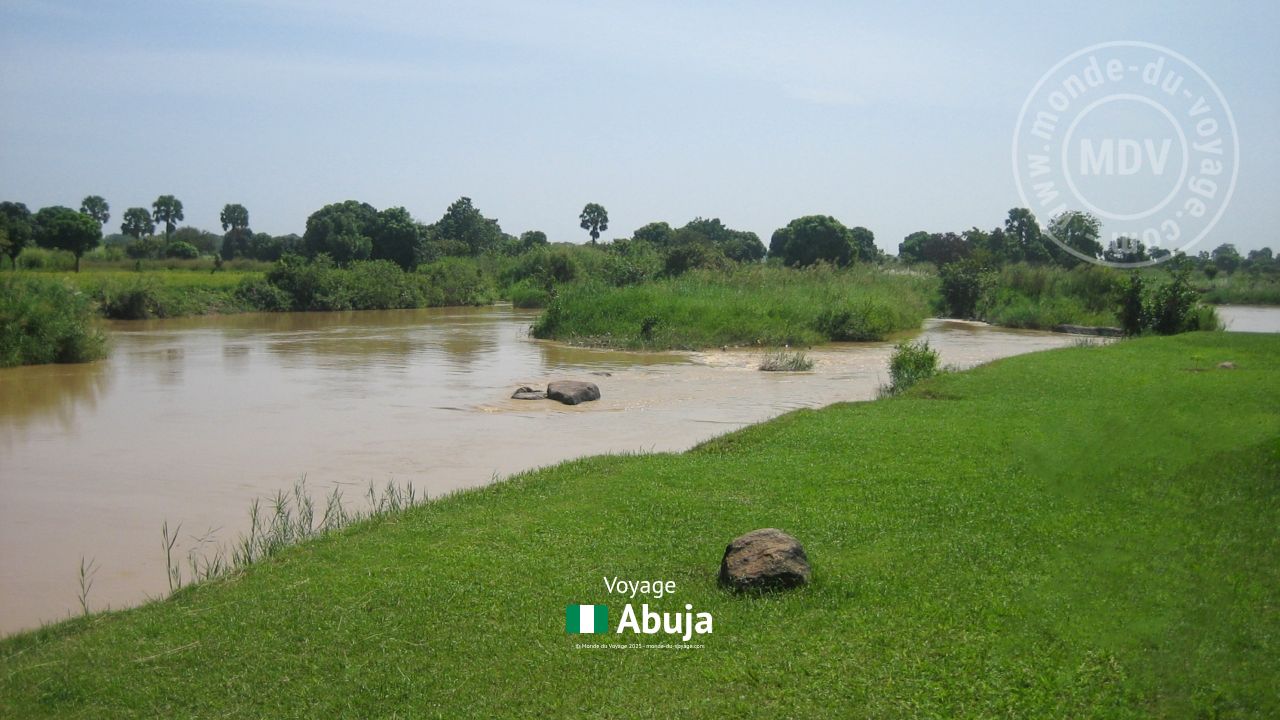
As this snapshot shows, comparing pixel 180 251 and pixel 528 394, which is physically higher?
pixel 180 251

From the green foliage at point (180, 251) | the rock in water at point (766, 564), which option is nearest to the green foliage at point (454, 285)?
the green foliage at point (180, 251)

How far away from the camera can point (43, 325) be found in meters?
25.5

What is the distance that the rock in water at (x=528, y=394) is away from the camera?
18.7 meters

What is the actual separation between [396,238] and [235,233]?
3590 cm

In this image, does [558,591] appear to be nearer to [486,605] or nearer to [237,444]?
[486,605]

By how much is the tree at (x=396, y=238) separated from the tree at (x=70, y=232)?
19327mm

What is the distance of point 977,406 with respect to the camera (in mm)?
12680

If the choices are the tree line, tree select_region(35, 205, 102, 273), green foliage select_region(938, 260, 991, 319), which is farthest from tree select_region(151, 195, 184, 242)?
green foliage select_region(938, 260, 991, 319)

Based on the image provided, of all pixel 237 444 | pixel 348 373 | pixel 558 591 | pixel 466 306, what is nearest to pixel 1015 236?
pixel 466 306

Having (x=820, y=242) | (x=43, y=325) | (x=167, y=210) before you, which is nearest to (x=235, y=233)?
(x=167, y=210)

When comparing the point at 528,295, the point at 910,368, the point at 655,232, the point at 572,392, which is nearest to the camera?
the point at 910,368

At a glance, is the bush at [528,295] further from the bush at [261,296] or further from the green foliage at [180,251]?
the green foliage at [180,251]

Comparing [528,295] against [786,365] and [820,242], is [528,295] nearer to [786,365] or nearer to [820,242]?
[820,242]

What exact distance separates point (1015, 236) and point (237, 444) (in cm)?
5387
